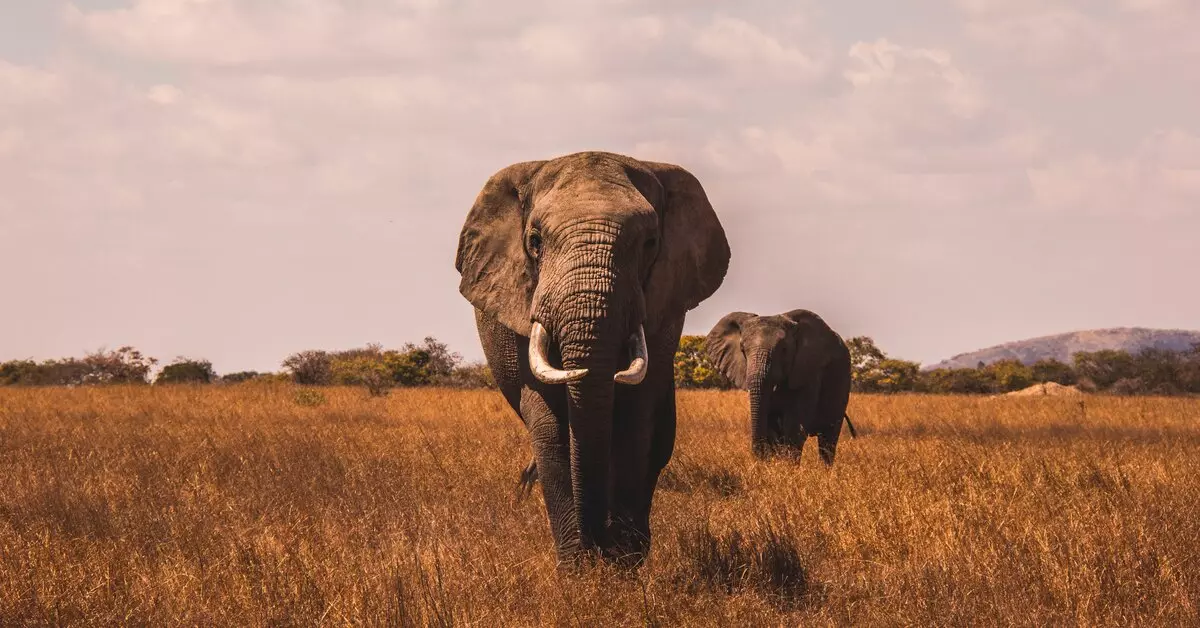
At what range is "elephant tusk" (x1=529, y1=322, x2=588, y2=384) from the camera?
16.3ft

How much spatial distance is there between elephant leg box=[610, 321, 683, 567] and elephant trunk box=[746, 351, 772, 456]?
6183 millimetres

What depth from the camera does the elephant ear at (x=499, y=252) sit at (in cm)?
579

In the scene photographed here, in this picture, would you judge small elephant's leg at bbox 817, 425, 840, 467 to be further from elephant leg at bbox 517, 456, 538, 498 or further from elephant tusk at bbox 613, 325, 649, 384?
elephant tusk at bbox 613, 325, 649, 384

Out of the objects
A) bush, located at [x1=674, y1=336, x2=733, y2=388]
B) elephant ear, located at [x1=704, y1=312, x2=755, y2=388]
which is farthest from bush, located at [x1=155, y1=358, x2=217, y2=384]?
elephant ear, located at [x1=704, y1=312, x2=755, y2=388]

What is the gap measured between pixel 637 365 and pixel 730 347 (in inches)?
355

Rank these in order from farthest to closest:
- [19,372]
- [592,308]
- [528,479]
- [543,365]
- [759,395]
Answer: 1. [19,372]
2. [759,395]
3. [528,479]
4. [543,365]
5. [592,308]

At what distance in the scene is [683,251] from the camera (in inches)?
237

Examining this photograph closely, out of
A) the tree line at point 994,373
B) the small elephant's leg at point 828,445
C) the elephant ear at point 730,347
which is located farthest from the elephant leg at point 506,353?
the tree line at point 994,373

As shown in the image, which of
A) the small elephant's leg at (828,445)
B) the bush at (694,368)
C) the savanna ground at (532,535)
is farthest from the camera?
the bush at (694,368)

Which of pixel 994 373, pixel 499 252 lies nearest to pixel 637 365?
pixel 499 252

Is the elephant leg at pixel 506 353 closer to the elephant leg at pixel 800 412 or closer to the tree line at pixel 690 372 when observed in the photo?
the elephant leg at pixel 800 412

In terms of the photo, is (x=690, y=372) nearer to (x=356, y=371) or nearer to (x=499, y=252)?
(x=356, y=371)

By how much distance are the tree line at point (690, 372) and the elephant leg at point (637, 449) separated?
86.2ft

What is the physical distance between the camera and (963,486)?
923 centimetres
